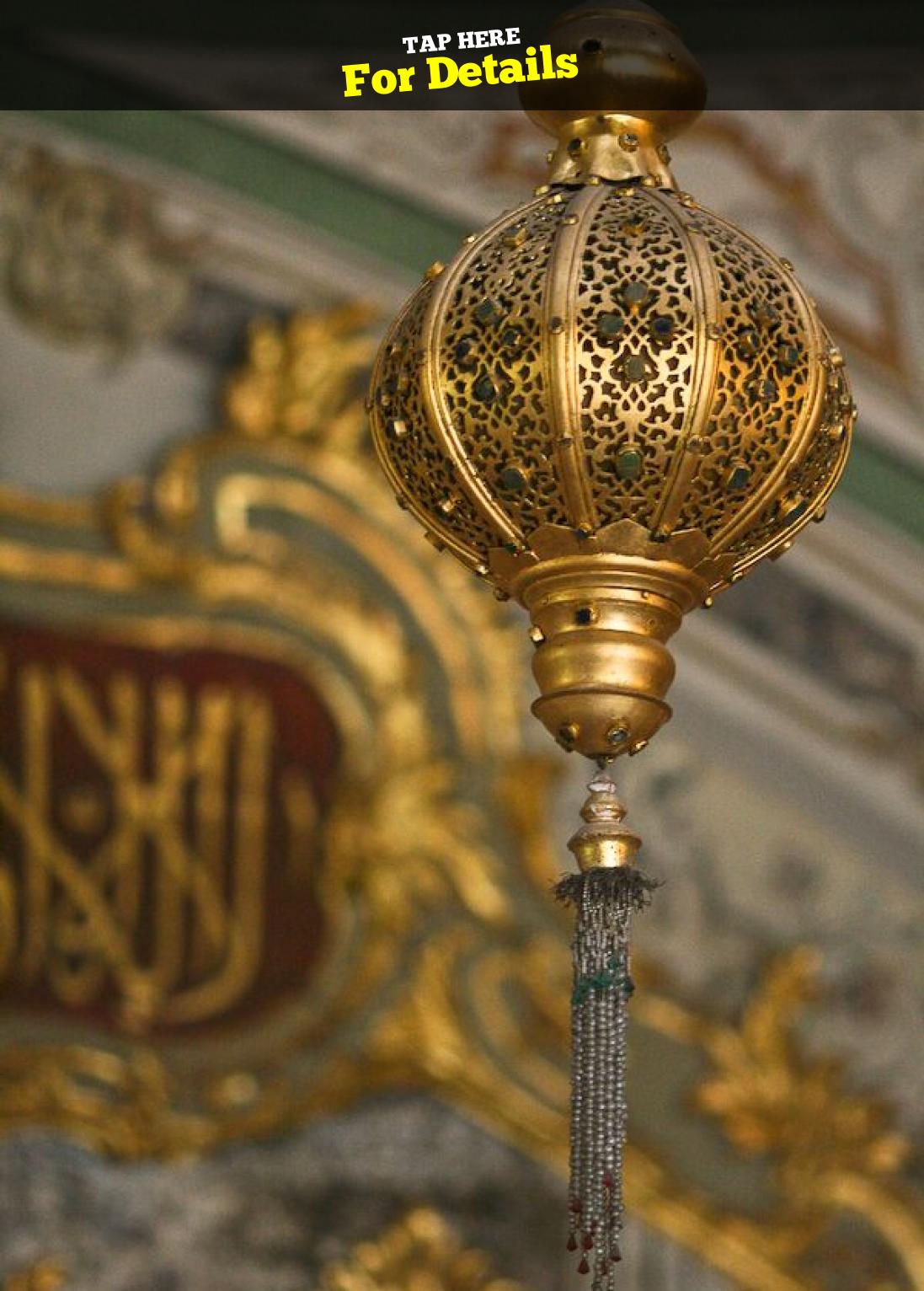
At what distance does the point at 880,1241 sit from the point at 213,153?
2486 millimetres

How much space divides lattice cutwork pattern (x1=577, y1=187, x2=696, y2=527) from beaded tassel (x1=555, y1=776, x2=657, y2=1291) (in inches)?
10.6

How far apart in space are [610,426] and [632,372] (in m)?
0.05

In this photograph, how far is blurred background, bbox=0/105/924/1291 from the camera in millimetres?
5809

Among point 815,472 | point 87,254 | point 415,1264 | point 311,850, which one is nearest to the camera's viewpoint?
point 815,472

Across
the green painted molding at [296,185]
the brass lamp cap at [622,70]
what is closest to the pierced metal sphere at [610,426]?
the brass lamp cap at [622,70]

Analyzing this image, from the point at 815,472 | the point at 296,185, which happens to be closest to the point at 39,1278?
the point at 296,185

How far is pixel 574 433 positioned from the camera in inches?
98.6

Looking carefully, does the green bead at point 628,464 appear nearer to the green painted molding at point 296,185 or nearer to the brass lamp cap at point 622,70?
the brass lamp cap at point 622,70

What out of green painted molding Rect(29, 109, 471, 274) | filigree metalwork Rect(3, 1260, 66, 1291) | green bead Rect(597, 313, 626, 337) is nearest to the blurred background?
green painted molding Rect(29, 109, 471, 274)

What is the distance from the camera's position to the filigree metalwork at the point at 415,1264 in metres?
5.73

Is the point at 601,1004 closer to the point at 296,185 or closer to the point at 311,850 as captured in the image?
the point at 311,850

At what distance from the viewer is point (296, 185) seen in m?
6.02

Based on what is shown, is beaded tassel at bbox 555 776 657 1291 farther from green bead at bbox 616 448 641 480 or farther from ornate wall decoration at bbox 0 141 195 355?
ornate wall decoration at bbox 0 141 195 355


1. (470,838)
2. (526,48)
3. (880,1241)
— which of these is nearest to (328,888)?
(470,838)
